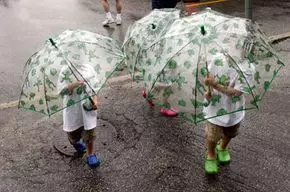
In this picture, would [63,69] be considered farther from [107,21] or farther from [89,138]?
[107,21]

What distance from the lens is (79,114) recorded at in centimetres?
451

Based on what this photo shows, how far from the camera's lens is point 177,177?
14.7 ft

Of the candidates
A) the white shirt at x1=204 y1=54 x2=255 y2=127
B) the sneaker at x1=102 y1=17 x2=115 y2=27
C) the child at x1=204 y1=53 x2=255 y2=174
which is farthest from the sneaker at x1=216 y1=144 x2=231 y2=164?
the sneaker at x1=102 y1=17 x2=115 y2=27

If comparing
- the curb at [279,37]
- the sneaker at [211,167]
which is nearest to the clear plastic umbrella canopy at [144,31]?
the sneaker at [211,167]

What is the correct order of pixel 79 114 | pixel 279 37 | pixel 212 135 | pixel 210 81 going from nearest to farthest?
pixel 210 81
pixel 212 135
pixel 79 114
pixel 279 37

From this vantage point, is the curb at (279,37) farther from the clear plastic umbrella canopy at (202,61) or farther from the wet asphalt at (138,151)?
the clear plastic umbrella canopy at (202,61)

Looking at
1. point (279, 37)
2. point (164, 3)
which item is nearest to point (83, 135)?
point (164, 3)

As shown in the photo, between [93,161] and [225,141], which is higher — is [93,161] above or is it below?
below

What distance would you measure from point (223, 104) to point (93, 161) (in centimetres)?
145

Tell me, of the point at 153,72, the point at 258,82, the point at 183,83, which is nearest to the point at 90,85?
the point at 153,72

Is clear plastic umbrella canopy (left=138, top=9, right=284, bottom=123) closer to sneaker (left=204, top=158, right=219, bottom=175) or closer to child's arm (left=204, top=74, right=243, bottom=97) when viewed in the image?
child's arm (left=204, top=74, right=243, bottom=97)

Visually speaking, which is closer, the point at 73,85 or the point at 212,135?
the point at 73,85

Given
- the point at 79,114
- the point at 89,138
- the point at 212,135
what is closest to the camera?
the point at 212,135

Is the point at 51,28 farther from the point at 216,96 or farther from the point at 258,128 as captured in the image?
the point at 216,96
